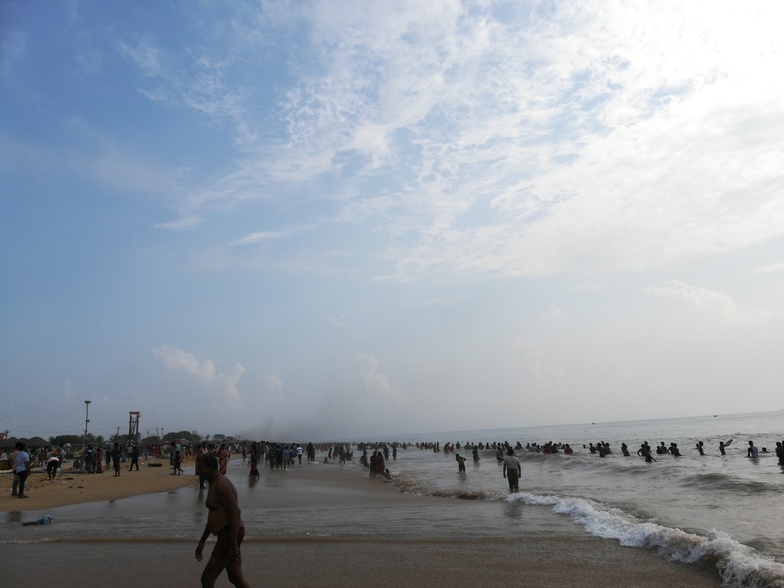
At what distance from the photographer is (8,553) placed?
8930 millimetres

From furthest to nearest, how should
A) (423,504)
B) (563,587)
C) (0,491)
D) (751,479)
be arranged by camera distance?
1. (751,479)
2. (0,491)
3. (423,504)
4. (563,587)

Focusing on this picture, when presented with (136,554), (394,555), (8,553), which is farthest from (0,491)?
(394,555)

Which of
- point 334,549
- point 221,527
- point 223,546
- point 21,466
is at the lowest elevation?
point 334,549

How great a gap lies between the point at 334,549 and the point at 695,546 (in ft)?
19.6

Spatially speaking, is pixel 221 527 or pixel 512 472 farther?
pixel 512 472

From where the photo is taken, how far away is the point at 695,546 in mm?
8812

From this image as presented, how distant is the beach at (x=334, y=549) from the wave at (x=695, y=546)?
11.7 inches

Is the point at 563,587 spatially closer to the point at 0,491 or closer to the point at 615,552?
the point at 615,552

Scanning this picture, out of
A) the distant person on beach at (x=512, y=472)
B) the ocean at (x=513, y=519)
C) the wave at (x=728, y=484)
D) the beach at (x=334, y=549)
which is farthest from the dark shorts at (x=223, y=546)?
the wave at (x=728, y=484)

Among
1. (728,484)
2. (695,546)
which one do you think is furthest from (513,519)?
(728,484)

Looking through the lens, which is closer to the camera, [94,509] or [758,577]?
[758,577]

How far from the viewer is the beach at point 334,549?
7.58 metres

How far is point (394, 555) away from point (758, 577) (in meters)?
5.20

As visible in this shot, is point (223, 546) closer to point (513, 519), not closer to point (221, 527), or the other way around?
point (221, 527)
